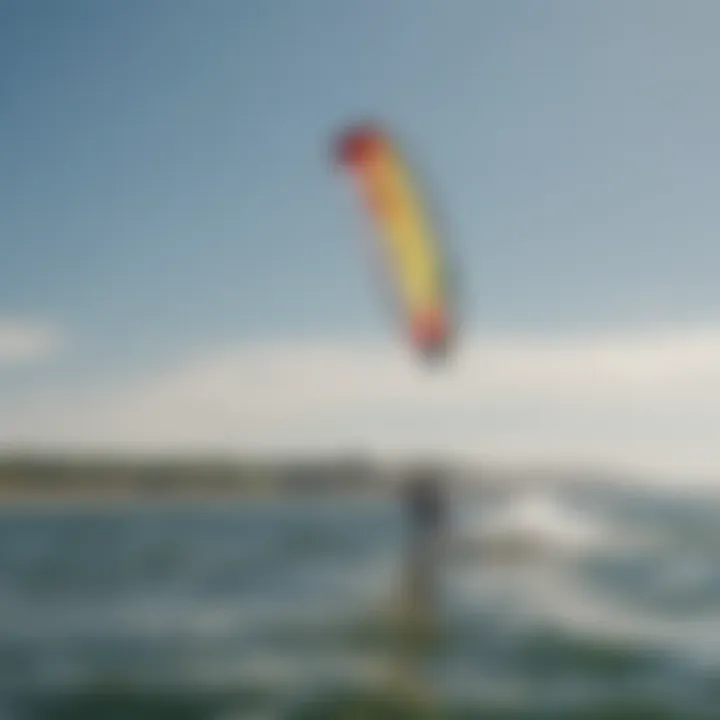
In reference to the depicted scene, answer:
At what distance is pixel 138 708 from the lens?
1091cm

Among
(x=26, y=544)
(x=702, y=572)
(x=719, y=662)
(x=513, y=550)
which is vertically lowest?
(x=719, y=662)

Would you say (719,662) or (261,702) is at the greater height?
(719,662)

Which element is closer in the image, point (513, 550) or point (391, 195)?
point (391, 195)

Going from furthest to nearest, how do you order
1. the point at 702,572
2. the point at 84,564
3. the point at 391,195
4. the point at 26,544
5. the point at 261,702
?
the point at 26,544, the point at 84,564, the point at 702,572, the point at 261,702, the point at 391,195

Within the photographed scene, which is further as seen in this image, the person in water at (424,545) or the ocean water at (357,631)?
the person in water at (424,545)

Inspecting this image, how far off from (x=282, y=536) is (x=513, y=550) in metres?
8.79

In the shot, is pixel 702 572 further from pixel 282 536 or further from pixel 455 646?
pixel 282 536

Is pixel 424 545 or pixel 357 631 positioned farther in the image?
pixel 424 545

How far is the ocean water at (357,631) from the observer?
37.2 ft

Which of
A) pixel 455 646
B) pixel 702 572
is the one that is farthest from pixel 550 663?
pixel 702 572

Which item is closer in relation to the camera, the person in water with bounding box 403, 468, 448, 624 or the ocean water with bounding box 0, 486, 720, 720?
the ocean water with bounding box 0, 486, 720, 720

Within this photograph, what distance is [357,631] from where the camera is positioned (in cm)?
1477

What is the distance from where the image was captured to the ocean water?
11344 millimetres

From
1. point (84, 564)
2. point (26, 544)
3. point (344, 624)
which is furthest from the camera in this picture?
point (26, 544)
